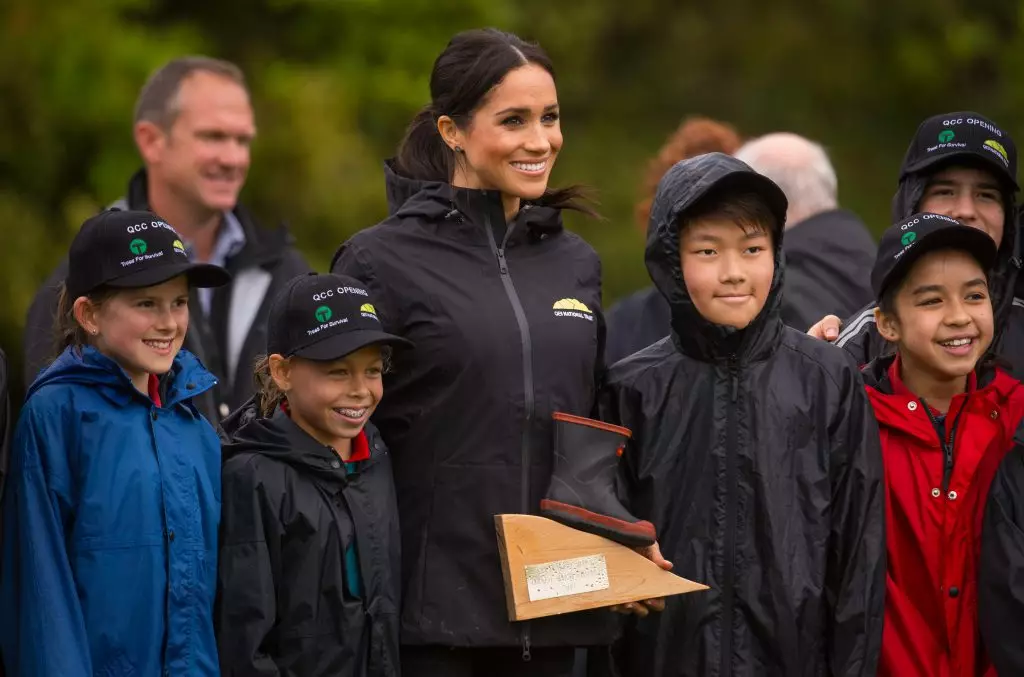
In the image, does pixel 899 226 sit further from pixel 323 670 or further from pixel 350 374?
pixel 323 670

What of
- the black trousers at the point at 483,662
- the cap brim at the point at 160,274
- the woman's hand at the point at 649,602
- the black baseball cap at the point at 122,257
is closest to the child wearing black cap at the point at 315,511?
the black trousers at the point at 483,662

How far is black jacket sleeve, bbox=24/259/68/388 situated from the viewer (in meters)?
6.44

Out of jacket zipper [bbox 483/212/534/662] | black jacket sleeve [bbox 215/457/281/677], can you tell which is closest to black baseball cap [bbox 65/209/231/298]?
black jacket sleeve [bbox 215/457/281/677]

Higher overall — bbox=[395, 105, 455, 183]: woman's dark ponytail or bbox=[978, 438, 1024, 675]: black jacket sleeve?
bbox=[395, 105, 455, 183]: woman's dark ponytail

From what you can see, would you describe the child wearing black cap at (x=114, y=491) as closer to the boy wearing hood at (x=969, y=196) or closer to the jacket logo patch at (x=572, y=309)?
the jacket logo patch at (x=572, y=309)

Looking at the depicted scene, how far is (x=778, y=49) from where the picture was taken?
17.8m

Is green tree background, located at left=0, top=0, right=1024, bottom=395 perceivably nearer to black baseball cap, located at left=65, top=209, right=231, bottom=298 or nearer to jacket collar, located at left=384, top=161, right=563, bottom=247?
black baseball cap, located at left=65, top=209, right=231, bottom=298

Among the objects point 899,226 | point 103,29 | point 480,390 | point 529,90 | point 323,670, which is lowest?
point 323,670

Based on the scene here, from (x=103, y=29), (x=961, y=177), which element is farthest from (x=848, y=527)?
(x=103, y=29)

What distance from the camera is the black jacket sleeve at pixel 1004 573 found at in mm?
5148

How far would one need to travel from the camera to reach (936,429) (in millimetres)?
5453

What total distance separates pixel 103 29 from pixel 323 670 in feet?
25.5

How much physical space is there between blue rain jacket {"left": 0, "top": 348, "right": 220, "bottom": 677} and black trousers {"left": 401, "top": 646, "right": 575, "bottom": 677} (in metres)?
0.56

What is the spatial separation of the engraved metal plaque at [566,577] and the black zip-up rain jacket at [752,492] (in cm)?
26
